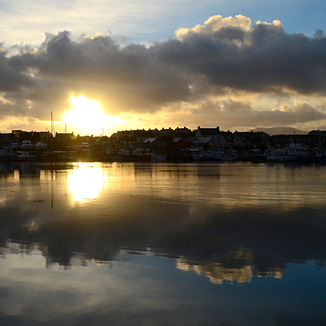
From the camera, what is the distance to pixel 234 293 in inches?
424

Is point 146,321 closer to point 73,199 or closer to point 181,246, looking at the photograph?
point 181,246

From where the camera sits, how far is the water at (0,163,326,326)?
31.4 feet

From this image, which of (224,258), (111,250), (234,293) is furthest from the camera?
(111,250)

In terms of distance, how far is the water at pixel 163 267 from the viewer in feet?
31.4

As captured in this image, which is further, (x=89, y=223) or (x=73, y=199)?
(x=73, y=199)

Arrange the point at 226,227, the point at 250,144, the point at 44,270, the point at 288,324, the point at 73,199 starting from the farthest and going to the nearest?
the point at 250,144
the point at 73,199
the point at 226,227
the point at 44,270
the point at 288,324

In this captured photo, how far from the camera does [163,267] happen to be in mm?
13078

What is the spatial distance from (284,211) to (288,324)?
16.9 metres

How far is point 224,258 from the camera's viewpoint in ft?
46.2

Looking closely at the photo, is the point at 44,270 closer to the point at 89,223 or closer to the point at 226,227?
the point at 89,223

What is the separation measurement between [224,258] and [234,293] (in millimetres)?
3332

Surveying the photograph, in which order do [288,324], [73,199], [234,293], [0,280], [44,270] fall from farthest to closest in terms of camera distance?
1. [73,199]
2. [44,270]
3. [0,280]
4. [234,293]
5. [288,324]

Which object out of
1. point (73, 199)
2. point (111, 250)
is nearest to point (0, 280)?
point (111, 250)

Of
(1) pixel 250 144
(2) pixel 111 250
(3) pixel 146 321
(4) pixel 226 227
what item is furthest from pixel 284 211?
(1) pixel 250 144
